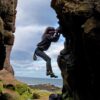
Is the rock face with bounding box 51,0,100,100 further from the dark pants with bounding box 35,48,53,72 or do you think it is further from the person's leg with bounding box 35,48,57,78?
the dark pants with bounding box 35,48,53,72

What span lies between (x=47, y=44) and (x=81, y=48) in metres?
5.93

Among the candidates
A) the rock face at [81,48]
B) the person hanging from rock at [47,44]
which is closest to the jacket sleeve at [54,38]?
the person hanging from rock at [47,44]

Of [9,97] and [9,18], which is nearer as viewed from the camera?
[9,97]

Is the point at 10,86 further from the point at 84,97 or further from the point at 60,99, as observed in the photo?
the point at 84,97

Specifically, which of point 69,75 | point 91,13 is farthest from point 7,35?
point 91,13

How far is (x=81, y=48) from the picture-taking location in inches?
967

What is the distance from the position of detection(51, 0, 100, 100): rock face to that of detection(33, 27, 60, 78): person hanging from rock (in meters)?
1.06

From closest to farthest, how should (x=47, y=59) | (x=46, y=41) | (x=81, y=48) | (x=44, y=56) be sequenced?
1. (x=81, y=48)
2. (x=46, y=41)
3. (x=44, y=56)
4. (x=47, y=59)

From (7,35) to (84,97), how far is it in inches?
822

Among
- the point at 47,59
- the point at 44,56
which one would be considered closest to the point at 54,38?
the point at 44,56

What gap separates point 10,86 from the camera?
44875 millimetres

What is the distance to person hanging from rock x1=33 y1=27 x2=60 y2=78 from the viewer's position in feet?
97.6

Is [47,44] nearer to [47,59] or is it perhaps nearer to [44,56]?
[44,56]

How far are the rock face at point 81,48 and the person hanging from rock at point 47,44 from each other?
3.47ft
